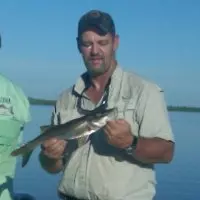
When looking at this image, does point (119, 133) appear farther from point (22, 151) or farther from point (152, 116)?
point (22, 151)

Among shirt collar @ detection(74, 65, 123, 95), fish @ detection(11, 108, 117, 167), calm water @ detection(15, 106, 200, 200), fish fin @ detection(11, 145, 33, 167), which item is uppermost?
shirt collar @ detection(74, 65, 123, 95)

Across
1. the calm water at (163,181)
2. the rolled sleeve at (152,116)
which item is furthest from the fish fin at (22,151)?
the calm water at (163,181)

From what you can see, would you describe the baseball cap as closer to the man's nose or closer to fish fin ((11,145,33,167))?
the man's nose

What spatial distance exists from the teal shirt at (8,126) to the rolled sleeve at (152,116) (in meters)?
1.16

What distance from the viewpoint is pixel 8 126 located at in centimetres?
491

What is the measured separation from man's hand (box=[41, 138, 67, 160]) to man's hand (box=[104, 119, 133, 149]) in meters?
0.58

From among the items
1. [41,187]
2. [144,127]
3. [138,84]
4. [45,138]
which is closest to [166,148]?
[144,127]

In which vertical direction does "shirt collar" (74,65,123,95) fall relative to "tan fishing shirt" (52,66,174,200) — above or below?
above

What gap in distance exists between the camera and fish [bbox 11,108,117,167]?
4582mm

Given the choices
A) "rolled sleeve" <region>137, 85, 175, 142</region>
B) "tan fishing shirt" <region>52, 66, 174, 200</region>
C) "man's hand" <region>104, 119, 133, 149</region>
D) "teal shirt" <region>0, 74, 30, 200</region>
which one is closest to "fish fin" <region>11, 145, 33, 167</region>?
"teal shirt" <region>0, 74, 30, 200</region>

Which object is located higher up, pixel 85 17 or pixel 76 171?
pixel 85 17

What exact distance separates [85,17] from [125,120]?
44.9 inches

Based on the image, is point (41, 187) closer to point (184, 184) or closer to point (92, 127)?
point (184, 184)

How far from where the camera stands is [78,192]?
476 cm
